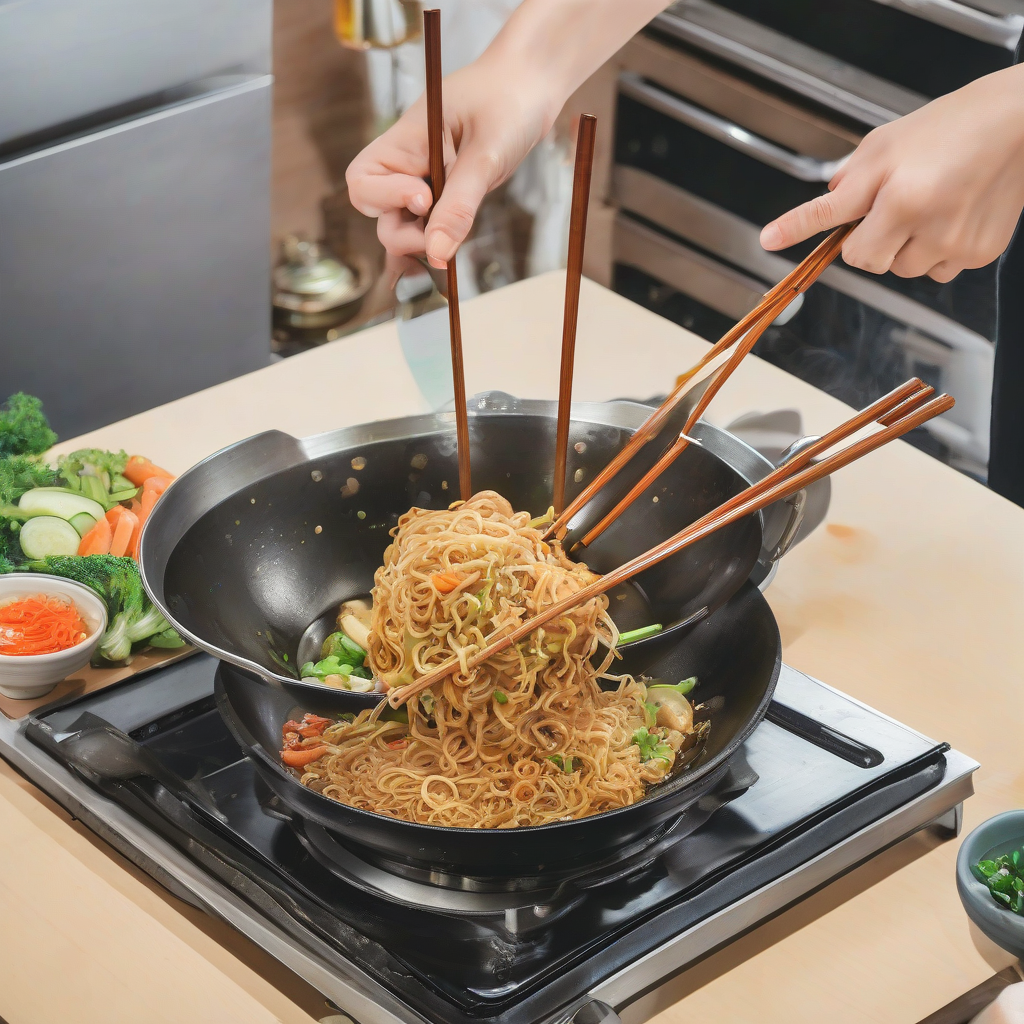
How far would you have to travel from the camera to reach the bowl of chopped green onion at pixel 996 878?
1.21 m

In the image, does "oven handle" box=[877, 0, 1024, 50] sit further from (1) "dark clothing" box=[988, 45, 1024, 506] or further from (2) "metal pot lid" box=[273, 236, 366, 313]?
(2) "metal pot lid" box=[273, 236, 366, 313]

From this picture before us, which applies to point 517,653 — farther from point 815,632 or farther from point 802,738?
point 815,632

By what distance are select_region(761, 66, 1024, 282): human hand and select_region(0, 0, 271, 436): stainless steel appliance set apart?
1942mm

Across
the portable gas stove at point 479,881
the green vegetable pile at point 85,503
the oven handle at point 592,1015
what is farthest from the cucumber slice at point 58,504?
the oven handle at point 592,1015

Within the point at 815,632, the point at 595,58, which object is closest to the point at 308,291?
the point at 595,58

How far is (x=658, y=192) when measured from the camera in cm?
403

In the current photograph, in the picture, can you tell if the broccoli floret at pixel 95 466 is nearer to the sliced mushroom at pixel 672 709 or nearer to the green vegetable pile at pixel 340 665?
the green vegetable pile at pixel 340 665

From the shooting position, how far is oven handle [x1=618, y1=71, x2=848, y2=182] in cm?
337

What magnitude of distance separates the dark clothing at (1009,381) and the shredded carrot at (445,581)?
1.36 metres

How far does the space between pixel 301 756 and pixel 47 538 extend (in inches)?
24.0

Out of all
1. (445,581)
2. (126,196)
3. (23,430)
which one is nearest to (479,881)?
(445,581)

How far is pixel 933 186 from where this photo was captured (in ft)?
4.29

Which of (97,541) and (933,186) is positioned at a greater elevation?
(933,186)

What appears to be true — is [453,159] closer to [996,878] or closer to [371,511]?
[371,511]
